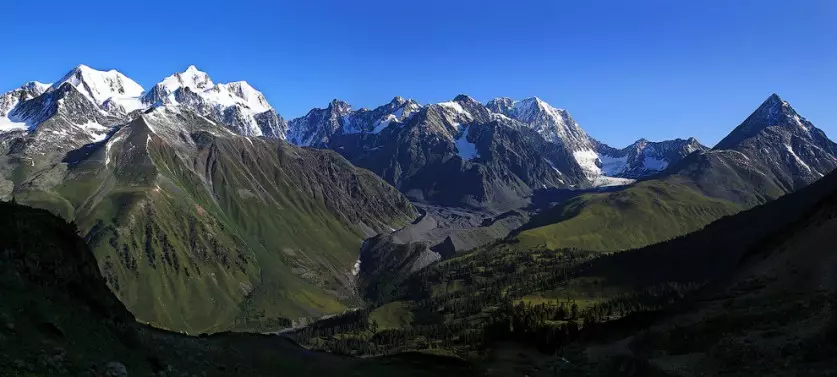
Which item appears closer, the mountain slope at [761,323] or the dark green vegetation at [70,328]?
the dark green vegetation at [70,328]

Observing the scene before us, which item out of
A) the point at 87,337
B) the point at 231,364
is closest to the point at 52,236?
the point at 87,337

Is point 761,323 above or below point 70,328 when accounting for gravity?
below

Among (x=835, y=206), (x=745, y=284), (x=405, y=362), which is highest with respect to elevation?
(x=835, y=206)

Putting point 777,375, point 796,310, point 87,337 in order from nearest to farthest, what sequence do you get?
point 87,337 < point 777,375 < point 796,310

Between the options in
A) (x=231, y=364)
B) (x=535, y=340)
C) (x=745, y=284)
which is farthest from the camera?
(x=745, y=284)

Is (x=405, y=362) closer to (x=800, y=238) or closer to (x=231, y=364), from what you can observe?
(x=231, y=364)

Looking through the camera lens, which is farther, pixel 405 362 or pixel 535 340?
pixel 535 340

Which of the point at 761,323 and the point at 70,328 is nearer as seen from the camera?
the point at 70,328

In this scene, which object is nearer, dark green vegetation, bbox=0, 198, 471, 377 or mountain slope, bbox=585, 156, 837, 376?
dark green vegetation, bbox=0, 198, 471, 377
